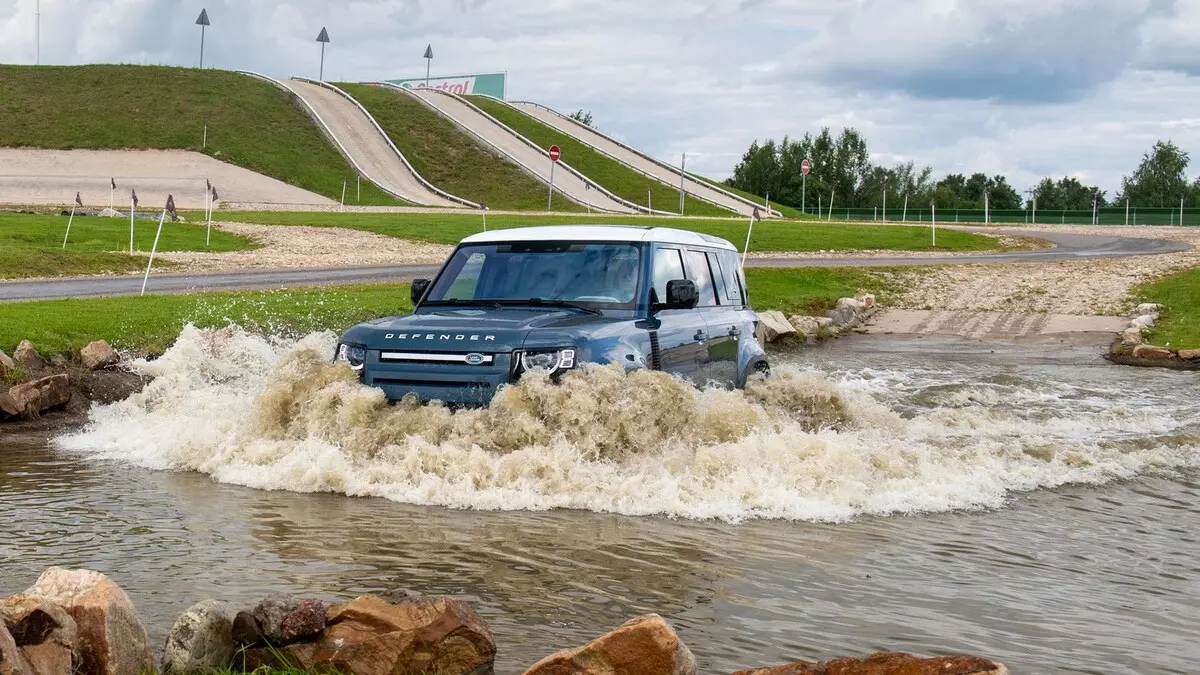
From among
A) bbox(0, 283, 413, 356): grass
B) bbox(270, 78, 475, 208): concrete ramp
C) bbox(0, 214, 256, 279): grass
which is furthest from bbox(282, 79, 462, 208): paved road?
bbox(0, 283, 413, 356): grass

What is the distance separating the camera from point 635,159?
9381 cm

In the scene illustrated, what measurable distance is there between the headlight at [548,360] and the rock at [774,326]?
14.3 meters

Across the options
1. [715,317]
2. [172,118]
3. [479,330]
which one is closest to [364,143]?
[172,118]

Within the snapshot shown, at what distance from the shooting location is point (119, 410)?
13.4 m

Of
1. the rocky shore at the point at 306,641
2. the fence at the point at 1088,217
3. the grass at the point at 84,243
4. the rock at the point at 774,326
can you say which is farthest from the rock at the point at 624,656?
the fence at the point at 1088,217

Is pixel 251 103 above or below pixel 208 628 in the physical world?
above

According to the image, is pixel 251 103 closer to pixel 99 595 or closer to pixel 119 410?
pixel 119 410

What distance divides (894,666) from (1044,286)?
29.5 meters

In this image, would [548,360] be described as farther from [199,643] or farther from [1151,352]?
[1151,352]

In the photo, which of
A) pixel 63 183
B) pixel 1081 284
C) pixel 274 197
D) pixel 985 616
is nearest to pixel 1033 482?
pixel 985 616

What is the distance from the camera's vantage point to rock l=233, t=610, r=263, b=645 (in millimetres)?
5176

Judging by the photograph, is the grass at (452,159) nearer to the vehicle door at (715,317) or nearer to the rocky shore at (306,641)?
the vehicle door at (715,317)

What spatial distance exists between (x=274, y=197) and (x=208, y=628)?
65382 millimetres

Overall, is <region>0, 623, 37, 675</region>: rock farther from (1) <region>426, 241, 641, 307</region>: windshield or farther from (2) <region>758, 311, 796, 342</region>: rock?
(2) <region>758, 311, 796, 342</region>: rock
